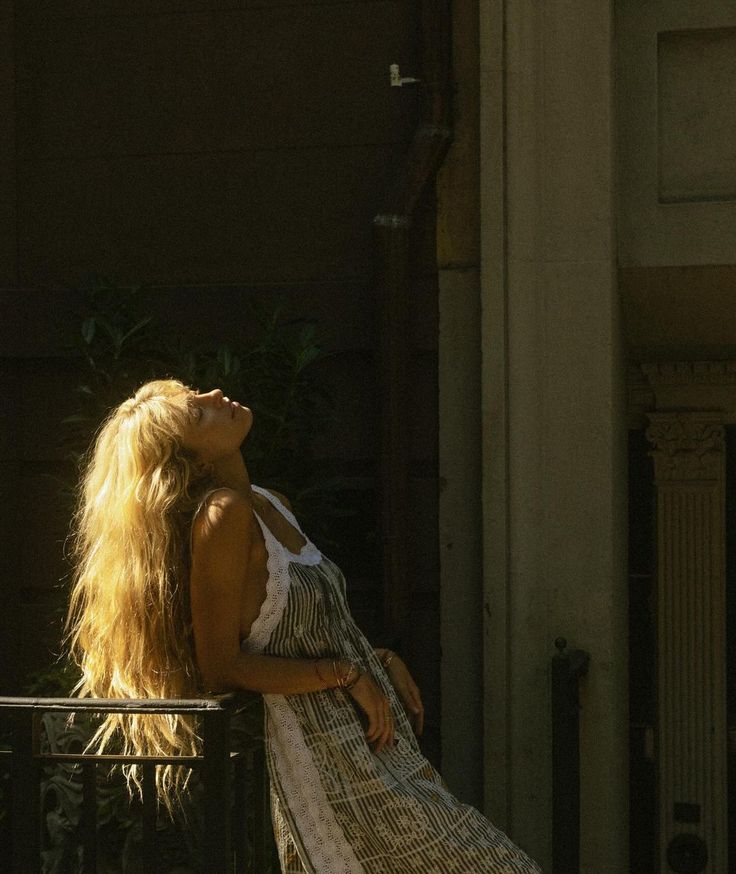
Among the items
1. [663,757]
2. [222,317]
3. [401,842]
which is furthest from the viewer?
[663,757]

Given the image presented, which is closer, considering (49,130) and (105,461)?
(105,461)

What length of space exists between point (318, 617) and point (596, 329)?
1781mm

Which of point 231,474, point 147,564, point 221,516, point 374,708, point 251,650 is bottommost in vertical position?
point 374,708

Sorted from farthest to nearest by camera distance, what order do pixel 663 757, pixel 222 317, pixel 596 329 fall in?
pixel 663 757 < pixel 222 317 < pixel 596 329

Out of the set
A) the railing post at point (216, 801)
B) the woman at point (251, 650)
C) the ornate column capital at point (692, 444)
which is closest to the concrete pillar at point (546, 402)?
the woman at point (251, 650)

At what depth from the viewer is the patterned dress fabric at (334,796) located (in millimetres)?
2967

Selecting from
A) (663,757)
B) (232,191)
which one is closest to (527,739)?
(232,191)

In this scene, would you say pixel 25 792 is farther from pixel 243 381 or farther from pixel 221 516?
pixel 243 381

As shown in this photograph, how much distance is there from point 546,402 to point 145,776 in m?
2.04

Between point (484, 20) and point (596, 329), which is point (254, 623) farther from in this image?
point (484, 20)

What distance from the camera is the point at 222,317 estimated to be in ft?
15.5

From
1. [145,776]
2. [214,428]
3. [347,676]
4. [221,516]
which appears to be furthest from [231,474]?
[145,776]

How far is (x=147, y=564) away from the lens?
9.69 ft

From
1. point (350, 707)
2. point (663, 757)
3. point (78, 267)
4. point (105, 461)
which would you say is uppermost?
point (78, 267)
